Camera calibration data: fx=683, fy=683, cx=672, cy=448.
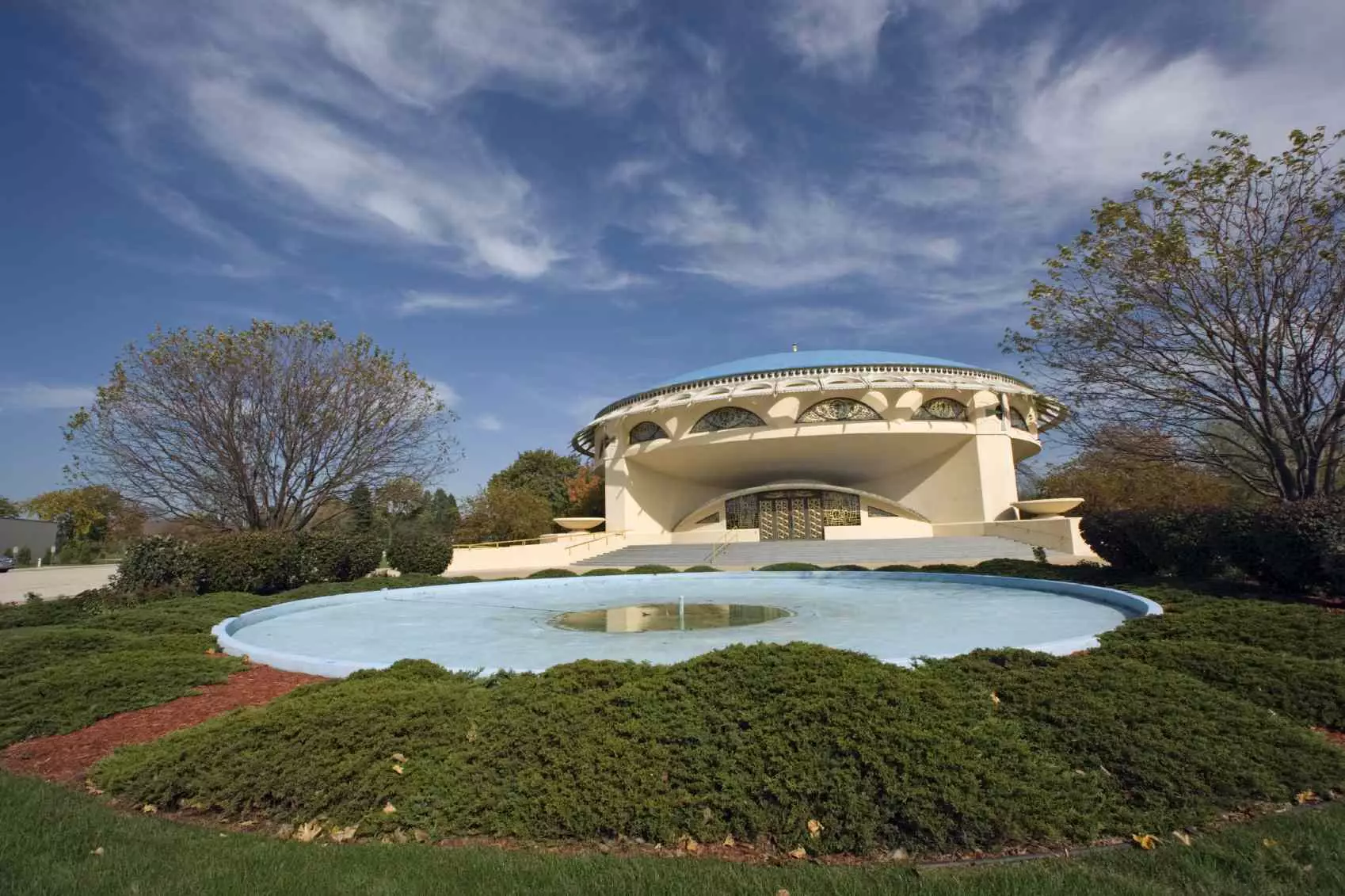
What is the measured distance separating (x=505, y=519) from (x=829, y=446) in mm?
19689

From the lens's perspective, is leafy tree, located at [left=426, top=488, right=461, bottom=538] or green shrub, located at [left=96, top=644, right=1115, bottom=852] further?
leafy tree, located at [left=426, top=488, right=461, bottom=538]

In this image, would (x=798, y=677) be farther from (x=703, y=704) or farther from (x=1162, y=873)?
(x=1162, y=873)

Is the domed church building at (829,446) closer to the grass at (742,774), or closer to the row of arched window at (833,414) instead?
the row of arched window at (833,414)

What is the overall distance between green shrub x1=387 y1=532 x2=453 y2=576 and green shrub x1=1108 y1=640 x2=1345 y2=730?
743 inches

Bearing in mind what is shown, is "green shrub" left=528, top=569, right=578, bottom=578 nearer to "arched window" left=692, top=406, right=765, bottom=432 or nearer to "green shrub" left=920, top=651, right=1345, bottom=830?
"green shrub" left=920, top=651, right=1345, bottom=830

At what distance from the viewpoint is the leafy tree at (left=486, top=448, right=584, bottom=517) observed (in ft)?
190

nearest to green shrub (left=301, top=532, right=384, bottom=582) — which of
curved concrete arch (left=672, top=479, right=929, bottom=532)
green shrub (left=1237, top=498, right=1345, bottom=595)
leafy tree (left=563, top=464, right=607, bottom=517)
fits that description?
green shrub (left=1237, top=498, right=1345, bottom=595)

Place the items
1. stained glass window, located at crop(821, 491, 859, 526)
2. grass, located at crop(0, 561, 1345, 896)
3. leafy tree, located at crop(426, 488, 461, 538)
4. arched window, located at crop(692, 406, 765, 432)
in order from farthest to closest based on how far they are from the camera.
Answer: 1. leafy tree, located at crop(426, 488, 461, 538)
2. stained glass window, located at crop(821, 491, 859, 526)
3. arched window, located at crop(692, 406, 765, 432)
4. grass, located at crop(0, 561, 1345, 896)

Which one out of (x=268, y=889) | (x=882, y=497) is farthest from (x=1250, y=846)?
(x=882, y=497)

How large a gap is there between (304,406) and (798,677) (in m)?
19.7

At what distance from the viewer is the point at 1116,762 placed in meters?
3.99

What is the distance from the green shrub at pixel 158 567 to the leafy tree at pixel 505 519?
25.8 m

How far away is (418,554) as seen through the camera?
2109cm

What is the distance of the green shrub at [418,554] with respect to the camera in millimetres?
21078
